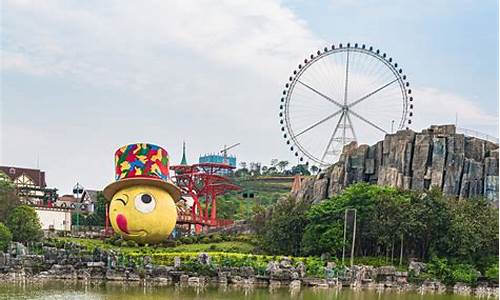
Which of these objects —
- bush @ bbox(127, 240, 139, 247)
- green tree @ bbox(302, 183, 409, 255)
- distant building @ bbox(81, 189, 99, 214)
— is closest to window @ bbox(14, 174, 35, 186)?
distant building @ bbox(81, 189, 99, 214)

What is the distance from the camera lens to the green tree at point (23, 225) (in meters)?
32.5

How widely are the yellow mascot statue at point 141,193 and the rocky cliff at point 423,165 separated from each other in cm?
1246

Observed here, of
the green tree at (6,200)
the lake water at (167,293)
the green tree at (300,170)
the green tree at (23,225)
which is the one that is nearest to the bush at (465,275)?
the lake water at (167,293)

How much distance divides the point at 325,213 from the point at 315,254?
2040 mm

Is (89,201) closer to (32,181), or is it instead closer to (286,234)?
(32,181)

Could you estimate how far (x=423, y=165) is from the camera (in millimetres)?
40781

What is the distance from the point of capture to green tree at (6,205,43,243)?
107 feet

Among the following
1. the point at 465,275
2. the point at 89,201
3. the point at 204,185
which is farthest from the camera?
the point at 89,201

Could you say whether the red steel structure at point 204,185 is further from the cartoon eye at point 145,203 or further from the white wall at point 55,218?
the cartoon eye at point 145,203

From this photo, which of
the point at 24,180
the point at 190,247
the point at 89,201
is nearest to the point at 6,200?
the point at 190,247

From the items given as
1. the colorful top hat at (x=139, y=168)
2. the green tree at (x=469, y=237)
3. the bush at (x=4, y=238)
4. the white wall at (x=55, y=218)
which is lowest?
the white wall at (x=55, y=218)

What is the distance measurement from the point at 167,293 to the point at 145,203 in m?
11.3

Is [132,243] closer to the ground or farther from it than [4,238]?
closer to the ground

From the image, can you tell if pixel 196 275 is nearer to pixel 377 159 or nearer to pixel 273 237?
pixel 273 237
